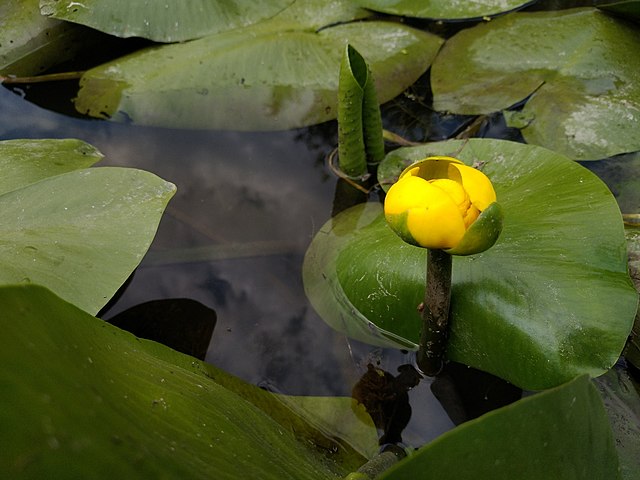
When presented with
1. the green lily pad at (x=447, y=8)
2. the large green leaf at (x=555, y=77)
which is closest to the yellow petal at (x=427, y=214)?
the large green leaf at (x=555, y=77)

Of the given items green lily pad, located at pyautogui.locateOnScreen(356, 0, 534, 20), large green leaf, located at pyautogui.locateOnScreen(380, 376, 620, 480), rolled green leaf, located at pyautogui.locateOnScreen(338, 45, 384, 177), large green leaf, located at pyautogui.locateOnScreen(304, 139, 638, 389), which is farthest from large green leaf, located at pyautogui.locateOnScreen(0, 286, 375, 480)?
green lily pad, located at pyautogui.locateOnScreen(356, 0, 534, 20)

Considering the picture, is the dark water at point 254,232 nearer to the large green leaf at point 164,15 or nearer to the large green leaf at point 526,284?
the large green leaf at point 526,284

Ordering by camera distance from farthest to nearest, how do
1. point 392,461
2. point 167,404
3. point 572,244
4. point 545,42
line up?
point 545,42 < point 572,244 < point 392,461 < point 167,404

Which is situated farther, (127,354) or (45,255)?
(45,255)

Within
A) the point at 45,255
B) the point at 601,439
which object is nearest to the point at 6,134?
the point at 45,255

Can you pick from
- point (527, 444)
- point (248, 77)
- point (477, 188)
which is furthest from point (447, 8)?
point (527, 444)

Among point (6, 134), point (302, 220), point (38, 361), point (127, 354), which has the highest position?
point (38, 361)

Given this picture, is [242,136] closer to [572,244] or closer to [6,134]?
[6,134]

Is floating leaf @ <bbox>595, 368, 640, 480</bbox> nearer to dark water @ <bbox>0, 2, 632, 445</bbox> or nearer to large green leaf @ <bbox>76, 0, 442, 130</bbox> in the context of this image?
dark water @ <bbox>0, 2, 632, 445</bbox>
